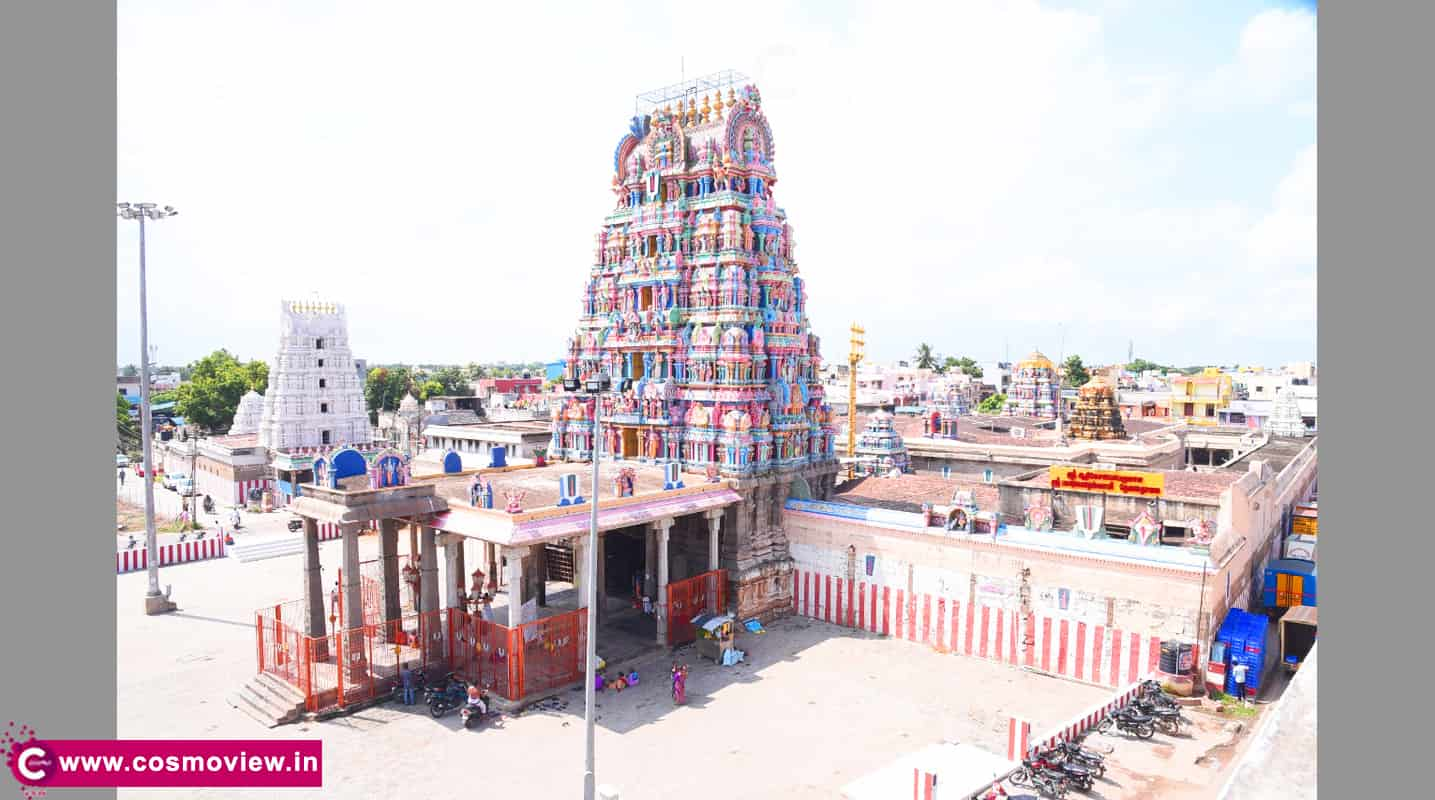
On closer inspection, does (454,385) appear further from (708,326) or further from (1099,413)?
(708,326)

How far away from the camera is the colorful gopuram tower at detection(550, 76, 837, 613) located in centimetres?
2961

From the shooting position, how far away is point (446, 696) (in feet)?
70.3

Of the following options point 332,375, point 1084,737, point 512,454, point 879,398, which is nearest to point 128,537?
point 332,375

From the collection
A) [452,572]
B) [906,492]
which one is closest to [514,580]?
[452,572]

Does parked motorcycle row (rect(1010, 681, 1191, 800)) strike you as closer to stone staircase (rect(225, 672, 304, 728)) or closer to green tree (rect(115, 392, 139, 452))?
stone staircase (rect(225, 672, 304, 728))

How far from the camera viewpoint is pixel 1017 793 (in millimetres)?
16094

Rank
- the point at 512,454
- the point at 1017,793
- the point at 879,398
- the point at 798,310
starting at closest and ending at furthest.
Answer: the point at 1017,793 < the point at 798,310 < the point at 512,454 < the point at 879,398

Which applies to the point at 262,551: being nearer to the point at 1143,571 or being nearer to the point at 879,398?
the point at 1143,571

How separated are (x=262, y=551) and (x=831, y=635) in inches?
1126

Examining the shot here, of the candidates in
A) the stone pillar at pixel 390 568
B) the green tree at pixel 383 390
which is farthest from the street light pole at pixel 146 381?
the green tree at pixel 383 390

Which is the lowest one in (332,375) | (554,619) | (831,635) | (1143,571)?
(831,635)

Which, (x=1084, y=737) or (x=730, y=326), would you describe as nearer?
(x=1084, y=737)

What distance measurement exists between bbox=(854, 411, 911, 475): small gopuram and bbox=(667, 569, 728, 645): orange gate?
19940 mm

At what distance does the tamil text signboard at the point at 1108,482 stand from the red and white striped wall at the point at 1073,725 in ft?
19.4
